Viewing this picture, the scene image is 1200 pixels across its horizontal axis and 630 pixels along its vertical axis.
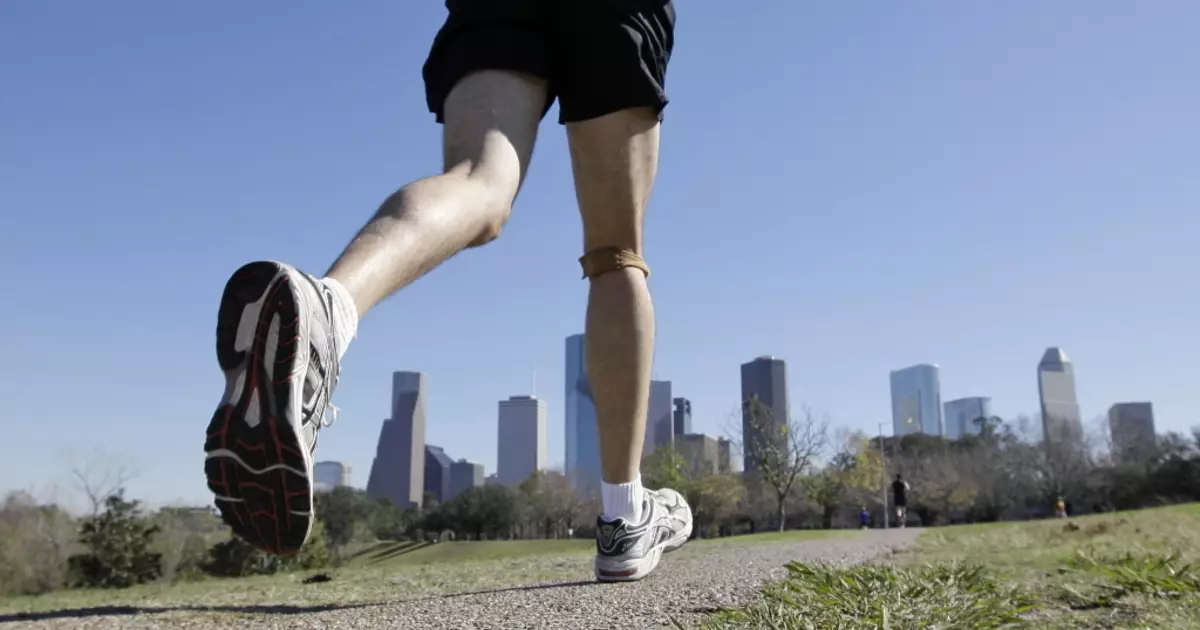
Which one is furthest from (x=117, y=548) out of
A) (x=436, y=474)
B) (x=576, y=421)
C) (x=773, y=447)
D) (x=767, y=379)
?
(x=576, y=421)

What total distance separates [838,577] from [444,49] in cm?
156

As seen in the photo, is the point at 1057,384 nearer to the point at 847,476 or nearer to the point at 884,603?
the point at 847,476

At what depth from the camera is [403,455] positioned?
112188 millimetres

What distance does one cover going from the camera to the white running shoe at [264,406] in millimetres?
Answer: 1233

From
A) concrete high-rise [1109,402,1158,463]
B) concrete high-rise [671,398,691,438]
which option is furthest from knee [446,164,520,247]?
concrete high-rise [671,398,691,438]

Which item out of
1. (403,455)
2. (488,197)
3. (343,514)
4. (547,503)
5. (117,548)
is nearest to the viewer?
(488,197)

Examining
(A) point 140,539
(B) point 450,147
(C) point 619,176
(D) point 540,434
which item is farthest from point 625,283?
(D) point 540,434

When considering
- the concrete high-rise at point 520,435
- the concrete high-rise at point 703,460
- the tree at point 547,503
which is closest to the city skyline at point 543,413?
the concrete high-rise at point 520,435

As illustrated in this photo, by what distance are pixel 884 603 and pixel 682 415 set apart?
103885 mm

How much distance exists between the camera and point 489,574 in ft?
11.1

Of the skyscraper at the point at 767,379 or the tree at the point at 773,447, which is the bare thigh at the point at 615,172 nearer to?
the tree at the point at 773,447

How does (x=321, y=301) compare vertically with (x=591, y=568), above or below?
above

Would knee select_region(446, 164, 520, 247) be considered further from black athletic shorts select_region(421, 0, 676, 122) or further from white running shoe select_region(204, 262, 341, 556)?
white running shoe select_region(204, 262, 341, 556)

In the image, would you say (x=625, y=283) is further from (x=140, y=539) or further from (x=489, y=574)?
(x=140, y=539)
